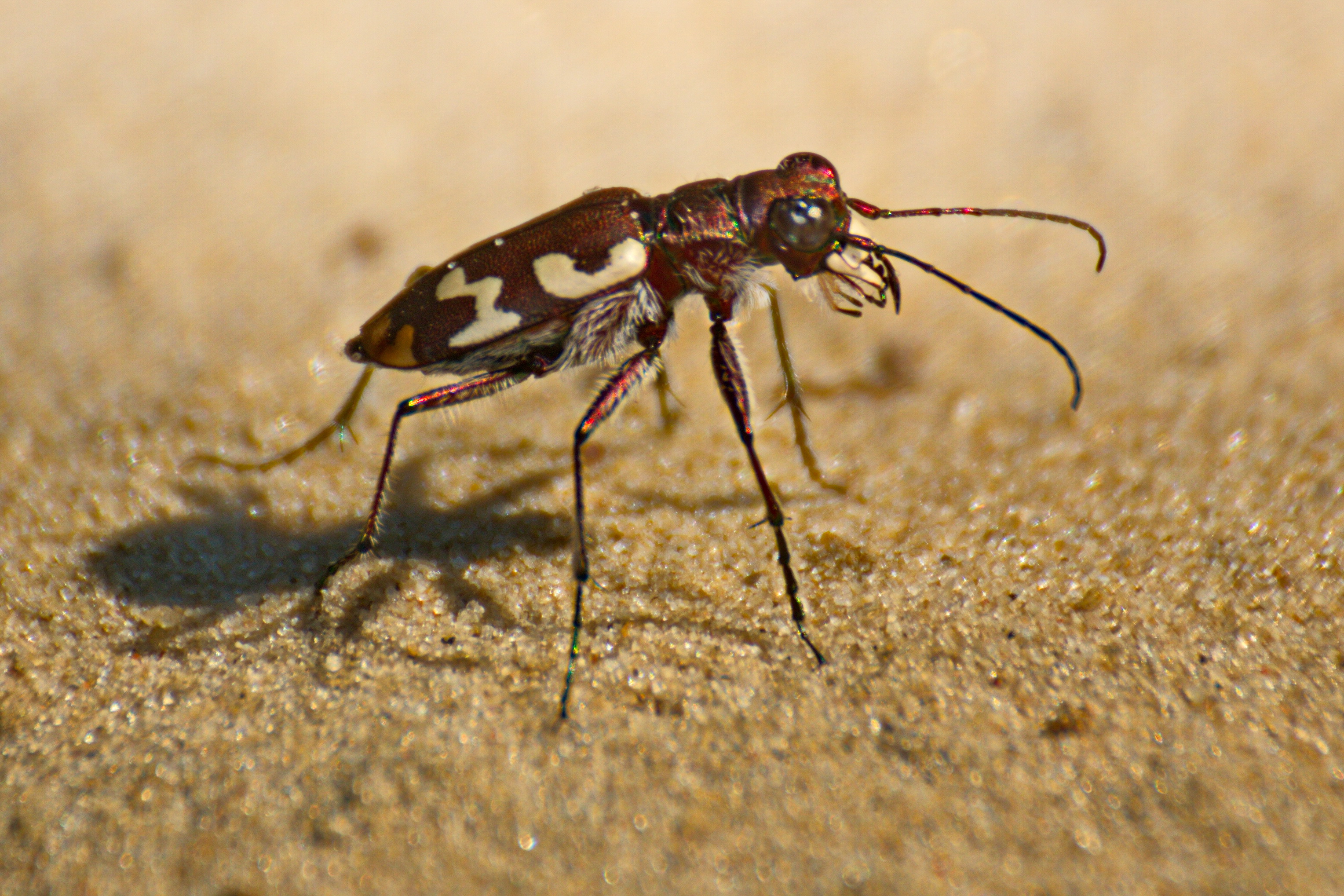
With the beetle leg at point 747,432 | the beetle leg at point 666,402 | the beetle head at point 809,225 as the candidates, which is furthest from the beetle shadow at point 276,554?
the beetle head at point 809,225

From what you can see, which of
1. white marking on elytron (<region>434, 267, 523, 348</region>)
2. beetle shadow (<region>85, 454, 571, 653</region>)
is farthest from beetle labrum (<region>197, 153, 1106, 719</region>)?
beetle shadow (<region>85, 454, 571, 653</region>)

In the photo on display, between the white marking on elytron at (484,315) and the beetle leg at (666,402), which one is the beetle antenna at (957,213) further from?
the white marking on elytron at (484,315)

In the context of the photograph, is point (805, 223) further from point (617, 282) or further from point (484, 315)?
point (484, 315)

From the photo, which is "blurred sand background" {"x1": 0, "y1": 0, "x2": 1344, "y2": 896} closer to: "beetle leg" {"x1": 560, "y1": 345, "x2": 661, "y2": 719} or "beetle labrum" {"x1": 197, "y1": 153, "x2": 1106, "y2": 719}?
"beetle leg" {"x1": 560, "y1": 345, "x2": 661, "y2": 719}

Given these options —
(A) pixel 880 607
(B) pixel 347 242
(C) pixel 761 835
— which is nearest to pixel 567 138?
(B) pixel 347 242

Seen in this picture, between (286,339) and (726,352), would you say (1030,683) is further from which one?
(286,339)

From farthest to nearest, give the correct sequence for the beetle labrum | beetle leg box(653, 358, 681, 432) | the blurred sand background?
beetle leg box(653, 358, 681, 432)
the beetle labrum
the blurred sand background
